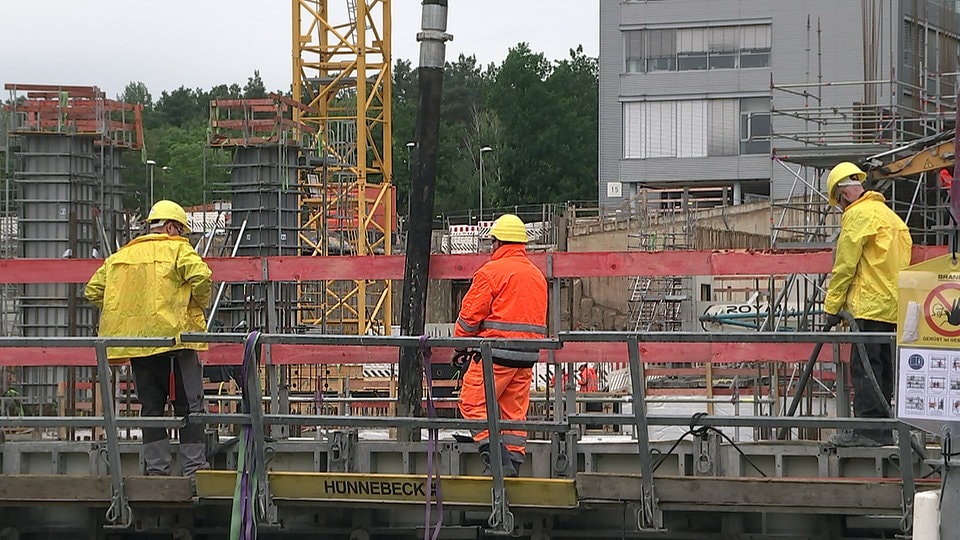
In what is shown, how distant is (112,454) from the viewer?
880 centimetres

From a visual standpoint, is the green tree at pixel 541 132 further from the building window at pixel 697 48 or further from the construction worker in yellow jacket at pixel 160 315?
the construction worker in yellow jacket at pixel 160 315

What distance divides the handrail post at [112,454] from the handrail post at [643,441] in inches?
125

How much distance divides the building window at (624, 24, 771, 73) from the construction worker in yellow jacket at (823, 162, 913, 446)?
158 feet

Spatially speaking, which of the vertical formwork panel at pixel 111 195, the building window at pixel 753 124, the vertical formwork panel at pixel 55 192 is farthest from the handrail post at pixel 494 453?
the building window at pixel 753 124

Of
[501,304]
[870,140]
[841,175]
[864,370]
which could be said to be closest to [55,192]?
[501,304]

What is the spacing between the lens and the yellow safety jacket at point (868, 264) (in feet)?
30.1

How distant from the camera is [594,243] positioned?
4994 cm

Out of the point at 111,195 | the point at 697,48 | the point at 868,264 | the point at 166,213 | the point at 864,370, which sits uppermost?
the point at 697,48

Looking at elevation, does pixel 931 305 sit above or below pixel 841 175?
below

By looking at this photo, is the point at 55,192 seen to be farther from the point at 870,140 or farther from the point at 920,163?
the point at 870,140

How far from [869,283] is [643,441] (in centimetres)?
203

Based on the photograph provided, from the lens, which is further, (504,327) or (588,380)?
(588,380)

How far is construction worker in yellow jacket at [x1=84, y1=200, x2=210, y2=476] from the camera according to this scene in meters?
9.27

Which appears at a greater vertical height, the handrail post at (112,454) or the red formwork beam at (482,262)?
the red formwork beam at (482,262)
